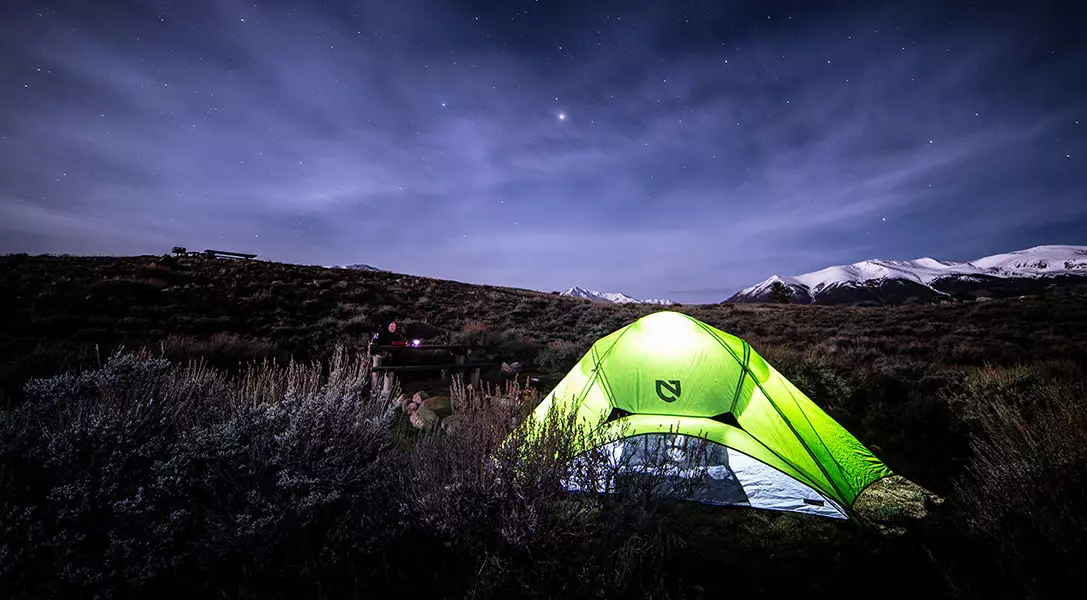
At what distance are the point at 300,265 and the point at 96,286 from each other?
571 inches

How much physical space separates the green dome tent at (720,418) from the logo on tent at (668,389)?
0.01m

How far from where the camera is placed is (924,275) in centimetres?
13612

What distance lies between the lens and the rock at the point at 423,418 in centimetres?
652

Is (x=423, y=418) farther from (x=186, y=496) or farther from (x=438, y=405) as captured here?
(x=186, y=496)

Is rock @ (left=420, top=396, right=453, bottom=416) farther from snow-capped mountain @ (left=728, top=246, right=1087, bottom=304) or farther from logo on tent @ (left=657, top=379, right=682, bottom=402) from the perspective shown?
snow-capped mountain @ (left=728, top=246, right=1087, bottom=304)

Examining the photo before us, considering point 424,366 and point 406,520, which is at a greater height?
point 424,366

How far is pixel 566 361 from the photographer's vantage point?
11.3 metres

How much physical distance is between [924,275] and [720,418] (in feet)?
592

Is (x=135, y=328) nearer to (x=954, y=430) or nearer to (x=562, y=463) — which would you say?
(x=562, y=463)

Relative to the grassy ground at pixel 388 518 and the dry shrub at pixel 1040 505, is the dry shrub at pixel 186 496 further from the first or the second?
the dry shrub at pixel 1040 505

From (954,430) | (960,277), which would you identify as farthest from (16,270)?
(960,277)

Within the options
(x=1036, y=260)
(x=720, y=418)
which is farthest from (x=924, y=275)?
(x=720, y=418)

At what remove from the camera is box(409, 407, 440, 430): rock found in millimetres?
6516

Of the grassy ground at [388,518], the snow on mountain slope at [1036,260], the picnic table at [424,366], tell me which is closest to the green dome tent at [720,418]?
the grassy ground at [388,518]
